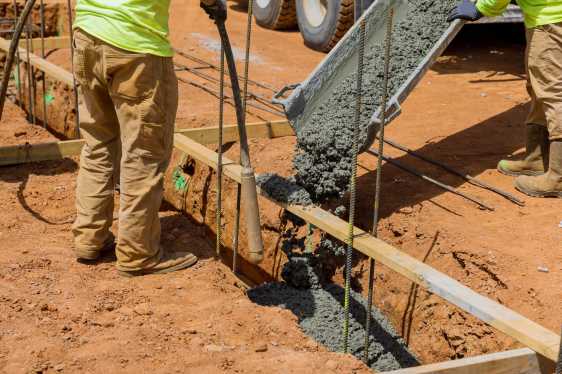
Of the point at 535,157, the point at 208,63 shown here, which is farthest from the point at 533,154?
the point at 208,63

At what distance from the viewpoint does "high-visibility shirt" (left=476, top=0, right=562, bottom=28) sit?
4.63 m

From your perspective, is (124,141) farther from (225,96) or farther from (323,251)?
(225,96)

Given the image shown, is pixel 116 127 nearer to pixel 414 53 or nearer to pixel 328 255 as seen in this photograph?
pixel 328 255

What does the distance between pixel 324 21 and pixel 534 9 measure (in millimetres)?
4372

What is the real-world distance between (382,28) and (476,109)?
64.2 inches

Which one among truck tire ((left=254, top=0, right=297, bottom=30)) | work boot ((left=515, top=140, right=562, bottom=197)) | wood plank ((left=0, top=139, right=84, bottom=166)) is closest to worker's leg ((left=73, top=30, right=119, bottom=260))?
wood plank ((left=0, top=139, right=84, bottom=166))

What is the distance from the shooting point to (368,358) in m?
4.20

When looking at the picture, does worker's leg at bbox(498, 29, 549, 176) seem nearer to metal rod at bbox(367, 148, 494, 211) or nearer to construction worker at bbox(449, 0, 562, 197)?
construction worker at bbox(449, 0, 562, 197)

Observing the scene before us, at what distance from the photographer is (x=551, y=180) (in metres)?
4.75

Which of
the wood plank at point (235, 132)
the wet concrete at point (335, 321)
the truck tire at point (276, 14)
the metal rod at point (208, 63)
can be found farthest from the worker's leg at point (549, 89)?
the truck tire at point (276, 14)

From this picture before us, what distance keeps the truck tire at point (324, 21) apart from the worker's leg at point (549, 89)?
12.9 ft

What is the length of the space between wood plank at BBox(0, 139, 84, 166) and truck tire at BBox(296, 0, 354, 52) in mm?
4085

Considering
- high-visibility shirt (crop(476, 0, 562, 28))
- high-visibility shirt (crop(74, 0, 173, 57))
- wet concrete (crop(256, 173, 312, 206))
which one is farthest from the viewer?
high-visibility shirt (crop(476, 0, 562, 28))

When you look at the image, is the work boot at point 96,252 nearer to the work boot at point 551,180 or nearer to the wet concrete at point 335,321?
the wet concrete at point 335,321
